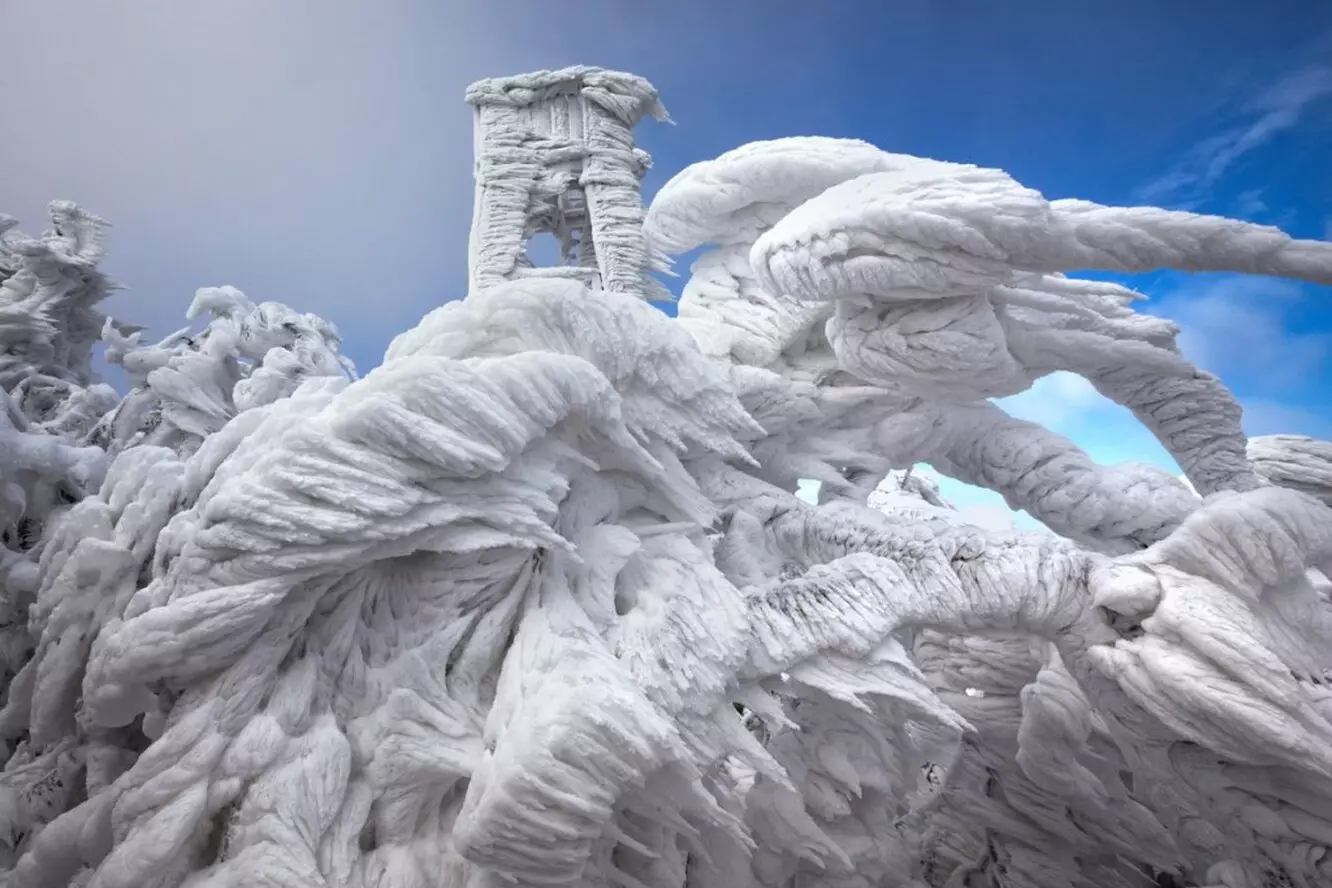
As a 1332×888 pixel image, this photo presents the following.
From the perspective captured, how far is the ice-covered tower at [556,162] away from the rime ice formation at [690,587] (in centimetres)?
186

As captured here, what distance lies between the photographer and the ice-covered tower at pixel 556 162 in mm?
3748

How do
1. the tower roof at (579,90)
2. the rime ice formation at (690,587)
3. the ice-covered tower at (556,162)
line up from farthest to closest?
the tower roof at (579,90) → the ice-covered tower at (556,162) → the rime ice formation at (690,587)

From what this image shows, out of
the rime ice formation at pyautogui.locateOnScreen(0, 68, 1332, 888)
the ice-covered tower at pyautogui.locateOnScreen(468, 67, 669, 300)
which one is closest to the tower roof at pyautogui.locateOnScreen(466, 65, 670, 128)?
the ice-covered tower at pyautogui.locateOnScreen(468, 67, 669, 300)

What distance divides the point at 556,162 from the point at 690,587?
127 inches

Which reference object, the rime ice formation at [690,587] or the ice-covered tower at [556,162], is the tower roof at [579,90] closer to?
the ice-covered tower at [556,162]

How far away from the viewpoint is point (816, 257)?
1.41 metres

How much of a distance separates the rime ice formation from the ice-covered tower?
1865mm

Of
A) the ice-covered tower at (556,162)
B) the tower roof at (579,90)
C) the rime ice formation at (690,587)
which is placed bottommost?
the rime ice formation at (690,587)

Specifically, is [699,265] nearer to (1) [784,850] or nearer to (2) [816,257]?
(2) [816,257]

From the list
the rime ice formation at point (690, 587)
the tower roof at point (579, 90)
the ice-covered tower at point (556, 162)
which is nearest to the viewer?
the rime ice formation at point (690, 587)

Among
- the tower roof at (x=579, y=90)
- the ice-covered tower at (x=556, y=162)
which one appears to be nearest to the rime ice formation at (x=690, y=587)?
the ice-covered tower at (x=556, y=162)

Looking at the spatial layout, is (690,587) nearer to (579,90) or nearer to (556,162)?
(556,162)

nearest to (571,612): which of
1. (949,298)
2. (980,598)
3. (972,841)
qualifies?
(980,598)

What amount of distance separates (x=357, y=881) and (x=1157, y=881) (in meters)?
1.73
